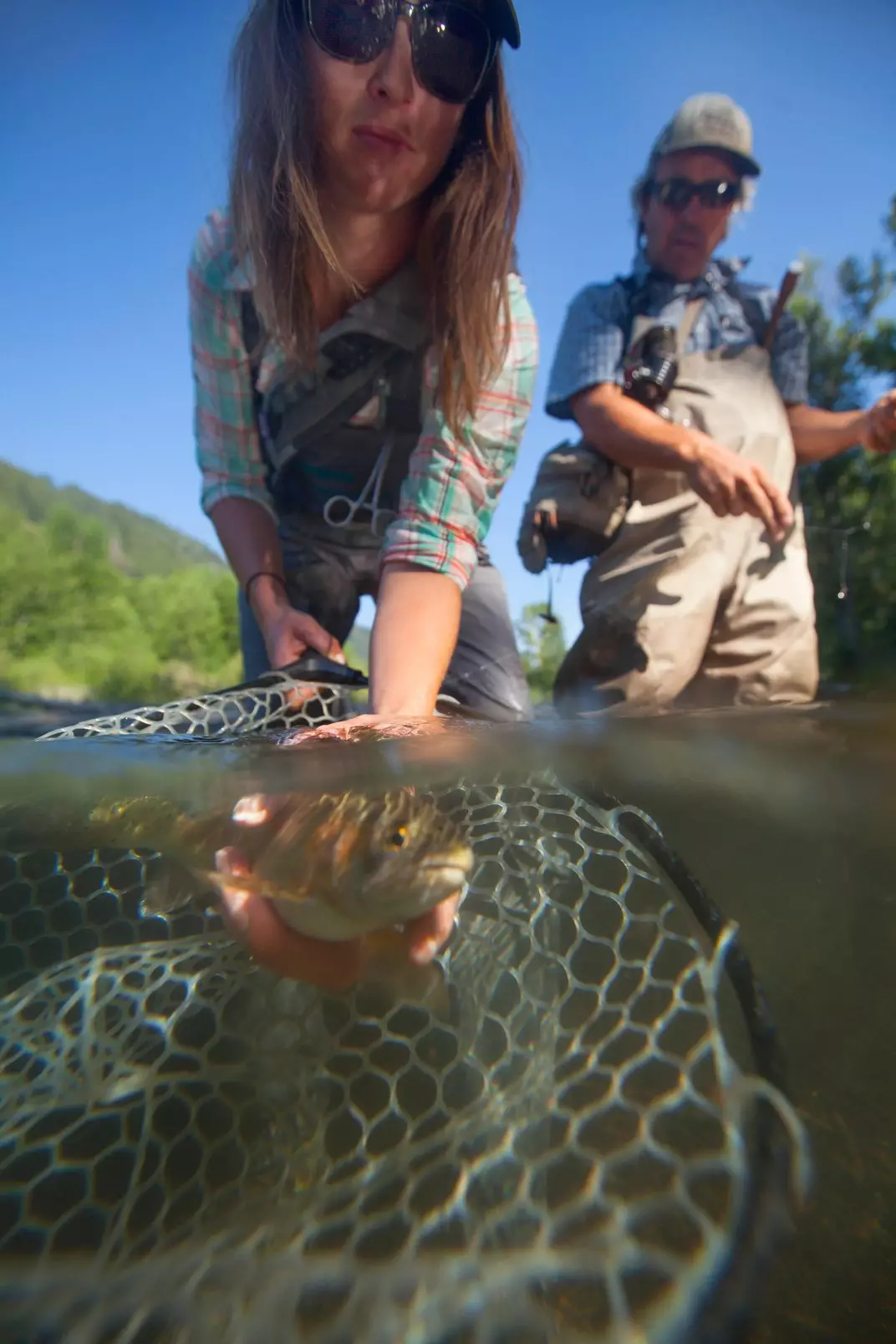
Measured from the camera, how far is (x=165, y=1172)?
61 cm

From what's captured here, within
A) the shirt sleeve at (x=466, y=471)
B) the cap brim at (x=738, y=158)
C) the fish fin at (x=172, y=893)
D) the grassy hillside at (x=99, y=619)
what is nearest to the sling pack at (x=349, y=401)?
the shirt sleeve at (x=466, y=471)

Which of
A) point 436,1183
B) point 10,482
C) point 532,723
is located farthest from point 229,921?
point 10,482

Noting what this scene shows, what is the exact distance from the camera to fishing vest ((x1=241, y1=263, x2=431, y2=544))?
1.84m

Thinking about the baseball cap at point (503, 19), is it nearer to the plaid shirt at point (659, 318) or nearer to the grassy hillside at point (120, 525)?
the plaid shirt at point (659, 318)

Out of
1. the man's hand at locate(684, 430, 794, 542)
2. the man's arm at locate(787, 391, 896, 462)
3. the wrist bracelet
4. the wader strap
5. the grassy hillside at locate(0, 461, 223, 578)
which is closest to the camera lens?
the wrist bracelet

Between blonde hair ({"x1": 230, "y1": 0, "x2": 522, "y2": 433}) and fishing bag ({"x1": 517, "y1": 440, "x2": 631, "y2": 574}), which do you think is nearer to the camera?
blonde hair ({"x1": 230, "y1": 0, "x2": 522, "y2": 433})

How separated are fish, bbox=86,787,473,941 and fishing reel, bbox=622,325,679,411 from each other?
2111mm

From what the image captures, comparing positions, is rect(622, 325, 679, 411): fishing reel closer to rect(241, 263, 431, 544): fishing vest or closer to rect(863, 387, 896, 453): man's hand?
rect(863, 387, 896, 453): man's hand

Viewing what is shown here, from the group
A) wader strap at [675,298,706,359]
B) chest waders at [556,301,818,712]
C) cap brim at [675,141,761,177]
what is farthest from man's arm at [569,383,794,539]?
cap brim at [675,141,761,177]

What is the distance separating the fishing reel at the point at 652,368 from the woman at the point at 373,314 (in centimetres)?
84

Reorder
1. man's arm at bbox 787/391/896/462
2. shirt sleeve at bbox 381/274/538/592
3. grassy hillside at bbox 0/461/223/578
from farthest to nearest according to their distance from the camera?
grassy hillside at bbox 0/461/223/578 → man's arm at bbox 787/391/896/462 → shirt sleeve at bbox 381/274/538/592

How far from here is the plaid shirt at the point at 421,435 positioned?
5.62ft

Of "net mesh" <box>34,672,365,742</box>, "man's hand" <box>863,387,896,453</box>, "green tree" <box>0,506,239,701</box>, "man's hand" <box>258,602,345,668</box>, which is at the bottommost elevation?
"green tree" <box>0,506,239,701</box>

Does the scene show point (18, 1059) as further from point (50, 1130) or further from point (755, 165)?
point (755, 165)
